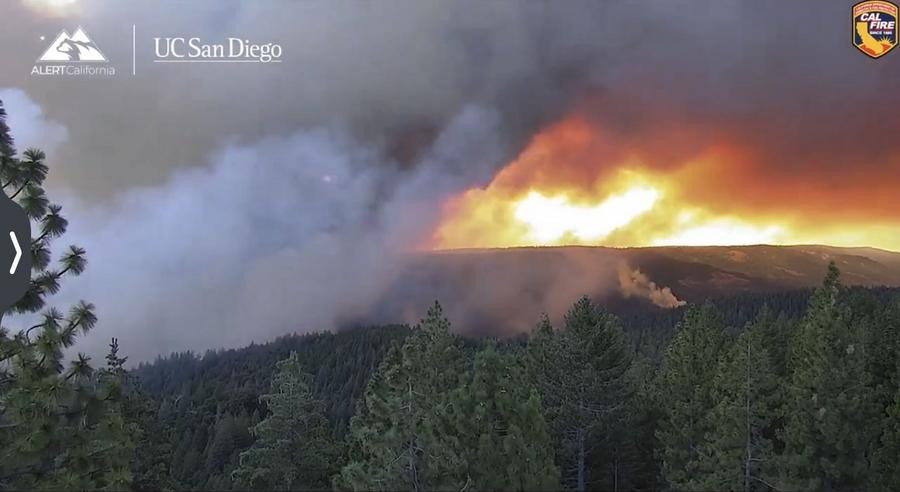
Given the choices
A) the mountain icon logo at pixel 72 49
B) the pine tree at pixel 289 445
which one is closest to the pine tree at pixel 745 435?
the pine tree at pixel 289 445

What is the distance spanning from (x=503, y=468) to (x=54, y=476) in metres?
8.46

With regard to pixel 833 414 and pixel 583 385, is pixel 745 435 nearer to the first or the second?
pixel 833 414

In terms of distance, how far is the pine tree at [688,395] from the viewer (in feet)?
71.2

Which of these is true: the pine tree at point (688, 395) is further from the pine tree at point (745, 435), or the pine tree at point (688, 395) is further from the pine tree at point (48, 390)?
the pine tree at point (48, 390)

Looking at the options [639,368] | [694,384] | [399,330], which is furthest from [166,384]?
[694,384]

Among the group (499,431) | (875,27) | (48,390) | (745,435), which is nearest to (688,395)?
(745,435)

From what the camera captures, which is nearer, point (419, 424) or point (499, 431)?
point (499, 431)

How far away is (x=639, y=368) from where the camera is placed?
45.8 metres

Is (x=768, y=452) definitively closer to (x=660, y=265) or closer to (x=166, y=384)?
(x=660, y=265)

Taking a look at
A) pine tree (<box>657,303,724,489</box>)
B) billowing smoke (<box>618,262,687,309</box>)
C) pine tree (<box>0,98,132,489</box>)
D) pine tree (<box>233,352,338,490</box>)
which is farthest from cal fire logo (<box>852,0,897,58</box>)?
billowing smoke (<box>618,262,687,309</box>)

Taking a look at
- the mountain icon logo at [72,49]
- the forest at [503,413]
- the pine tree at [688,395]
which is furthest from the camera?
the mountain icon logo at [72,49]

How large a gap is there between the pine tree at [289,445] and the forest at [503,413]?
6 centimetres

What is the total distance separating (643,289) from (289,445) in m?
102

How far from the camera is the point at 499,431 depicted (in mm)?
13023
